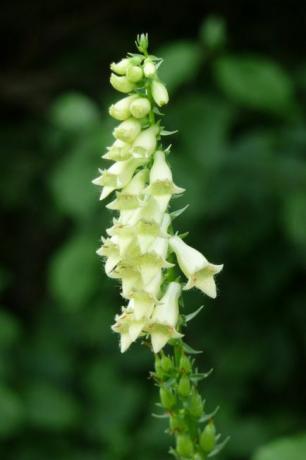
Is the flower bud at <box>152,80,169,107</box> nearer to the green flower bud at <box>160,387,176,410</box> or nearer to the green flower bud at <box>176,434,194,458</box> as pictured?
the green flower bud at <box>160,387,176,410</box>

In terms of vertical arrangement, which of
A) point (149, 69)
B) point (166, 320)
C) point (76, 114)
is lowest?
point (166, 320)

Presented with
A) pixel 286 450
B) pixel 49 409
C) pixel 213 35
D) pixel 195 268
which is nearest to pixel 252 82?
pixel 213 35

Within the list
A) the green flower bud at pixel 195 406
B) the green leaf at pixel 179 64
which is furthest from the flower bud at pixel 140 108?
the green leaf at pixel 179 64

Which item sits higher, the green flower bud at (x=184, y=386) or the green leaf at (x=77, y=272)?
the green leaf at (x=77, y=272)

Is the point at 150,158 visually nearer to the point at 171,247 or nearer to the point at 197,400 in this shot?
the point at 171,247

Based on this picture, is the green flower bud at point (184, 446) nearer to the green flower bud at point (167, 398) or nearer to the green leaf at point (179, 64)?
the green flower bud at point (167, 398)

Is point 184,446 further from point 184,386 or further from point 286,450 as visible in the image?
point 286,450

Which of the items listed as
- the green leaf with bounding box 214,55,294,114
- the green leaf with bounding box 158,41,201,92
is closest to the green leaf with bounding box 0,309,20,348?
the green leaf with bounding box 158,41,201,92
